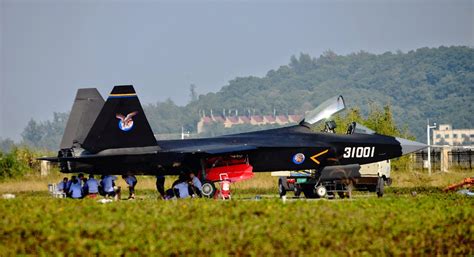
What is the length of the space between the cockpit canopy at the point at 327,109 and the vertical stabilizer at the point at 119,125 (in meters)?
5.82

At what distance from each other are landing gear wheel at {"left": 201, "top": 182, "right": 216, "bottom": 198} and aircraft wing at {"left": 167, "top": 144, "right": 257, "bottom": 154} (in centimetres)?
103

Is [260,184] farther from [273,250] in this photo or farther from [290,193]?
[273,250]

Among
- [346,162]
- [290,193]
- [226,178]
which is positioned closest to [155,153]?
[226,178]

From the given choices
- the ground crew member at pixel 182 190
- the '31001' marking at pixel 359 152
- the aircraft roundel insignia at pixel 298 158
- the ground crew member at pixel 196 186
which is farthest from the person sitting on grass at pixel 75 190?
the '31001' marking at pixel 359 152

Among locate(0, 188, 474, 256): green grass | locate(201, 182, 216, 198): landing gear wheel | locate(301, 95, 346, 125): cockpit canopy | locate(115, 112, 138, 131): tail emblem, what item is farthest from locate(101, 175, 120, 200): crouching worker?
locate(0, 188, 474, 256): green grass

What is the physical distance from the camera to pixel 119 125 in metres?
29.1

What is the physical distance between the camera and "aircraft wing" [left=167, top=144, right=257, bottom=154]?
2991 centimetres

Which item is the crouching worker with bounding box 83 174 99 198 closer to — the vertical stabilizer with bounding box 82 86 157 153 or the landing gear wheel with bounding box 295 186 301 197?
the vertical stabilizer with bounding box 82 86 157 153

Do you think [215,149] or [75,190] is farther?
[75,190]

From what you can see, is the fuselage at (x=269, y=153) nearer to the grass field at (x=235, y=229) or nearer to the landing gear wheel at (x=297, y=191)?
the landing gear wheel at (x=297, y=191)

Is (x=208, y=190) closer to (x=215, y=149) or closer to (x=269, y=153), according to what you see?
(x=215, y=149)

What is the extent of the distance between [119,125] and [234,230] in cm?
1374

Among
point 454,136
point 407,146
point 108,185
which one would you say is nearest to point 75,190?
point 108,185

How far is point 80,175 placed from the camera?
105 feet
